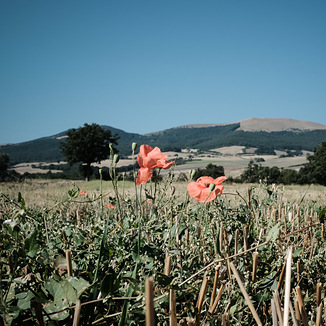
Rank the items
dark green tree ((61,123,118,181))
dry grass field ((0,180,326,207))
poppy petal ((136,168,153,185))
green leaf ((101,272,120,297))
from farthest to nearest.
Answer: dark green tree ((61,123,118,181))
dry grass field ((0,180,326,207))
poppy petal ((136,168,153,185))
green leaf ((101,272,120,297))

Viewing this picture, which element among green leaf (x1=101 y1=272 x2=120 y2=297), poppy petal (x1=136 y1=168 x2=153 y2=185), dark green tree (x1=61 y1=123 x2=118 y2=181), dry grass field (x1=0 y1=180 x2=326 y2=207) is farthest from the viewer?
dark green tree (x1=61 y1=123 x2=118 y2=181)

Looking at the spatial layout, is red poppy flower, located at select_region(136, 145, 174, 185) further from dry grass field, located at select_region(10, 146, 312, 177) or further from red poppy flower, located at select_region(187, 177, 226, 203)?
dry grass field, located at select_region(10, 146, 312, 177)

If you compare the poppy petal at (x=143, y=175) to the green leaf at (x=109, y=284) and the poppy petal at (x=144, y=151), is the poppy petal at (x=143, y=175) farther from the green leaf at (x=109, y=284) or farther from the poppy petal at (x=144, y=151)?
the green leaf at (x=109, y=284)

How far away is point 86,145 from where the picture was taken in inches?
2064

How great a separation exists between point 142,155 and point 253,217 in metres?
0.99

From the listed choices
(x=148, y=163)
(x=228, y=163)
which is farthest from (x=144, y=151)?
(x=228, y=163)

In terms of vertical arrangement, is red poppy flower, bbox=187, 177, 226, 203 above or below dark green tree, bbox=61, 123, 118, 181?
below

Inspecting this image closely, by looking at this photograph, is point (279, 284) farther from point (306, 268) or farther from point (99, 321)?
point (99, 321)

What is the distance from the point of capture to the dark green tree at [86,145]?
171 ft

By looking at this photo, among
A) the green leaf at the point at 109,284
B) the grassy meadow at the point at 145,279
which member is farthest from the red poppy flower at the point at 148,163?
the green leaf at the point at 109,284

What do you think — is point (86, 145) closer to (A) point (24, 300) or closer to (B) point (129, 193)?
(B) point (129, 193)

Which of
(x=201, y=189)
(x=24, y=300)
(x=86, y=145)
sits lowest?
(x=24, y=300)

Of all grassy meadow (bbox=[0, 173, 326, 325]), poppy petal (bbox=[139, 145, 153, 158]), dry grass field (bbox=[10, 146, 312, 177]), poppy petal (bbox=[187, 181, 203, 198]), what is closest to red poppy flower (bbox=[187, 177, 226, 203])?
poppy petal (bbox=[187, 181, 203, 198])

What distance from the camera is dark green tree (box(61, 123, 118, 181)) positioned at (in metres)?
52.0
